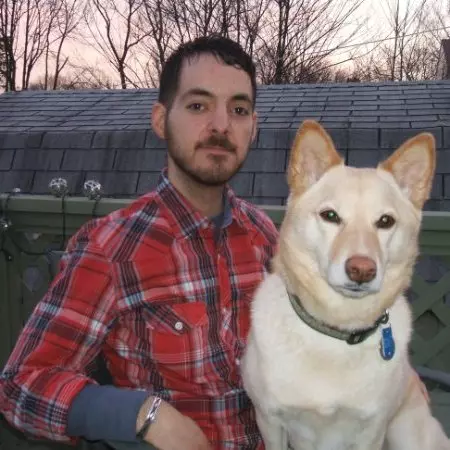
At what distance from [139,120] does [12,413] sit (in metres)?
4.00

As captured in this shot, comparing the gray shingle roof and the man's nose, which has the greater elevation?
the gray shingle roof

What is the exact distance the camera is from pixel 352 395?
1.66 meters

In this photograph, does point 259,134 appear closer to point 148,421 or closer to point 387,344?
point 387,344

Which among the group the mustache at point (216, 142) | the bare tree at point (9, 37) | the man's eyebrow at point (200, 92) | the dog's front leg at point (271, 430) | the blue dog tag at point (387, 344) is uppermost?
the bare tree at point (9, 37)

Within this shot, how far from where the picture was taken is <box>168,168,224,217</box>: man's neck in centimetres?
192

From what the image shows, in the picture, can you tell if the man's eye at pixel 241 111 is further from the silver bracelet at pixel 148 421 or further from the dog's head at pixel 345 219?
the silver bracelet at pixel 148 421

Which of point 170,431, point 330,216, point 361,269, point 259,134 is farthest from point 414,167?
point 259,134

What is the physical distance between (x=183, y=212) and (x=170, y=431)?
691 millimetres

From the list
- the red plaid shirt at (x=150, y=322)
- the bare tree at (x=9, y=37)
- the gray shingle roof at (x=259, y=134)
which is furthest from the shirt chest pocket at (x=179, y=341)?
the bare tree at (x=9, y=37)

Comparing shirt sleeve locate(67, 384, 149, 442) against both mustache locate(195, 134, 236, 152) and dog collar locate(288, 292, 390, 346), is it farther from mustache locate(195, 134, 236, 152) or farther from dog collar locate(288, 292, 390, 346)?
mustache locate(195, 134, 236, 152)

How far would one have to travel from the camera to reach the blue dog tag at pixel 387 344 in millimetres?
1748

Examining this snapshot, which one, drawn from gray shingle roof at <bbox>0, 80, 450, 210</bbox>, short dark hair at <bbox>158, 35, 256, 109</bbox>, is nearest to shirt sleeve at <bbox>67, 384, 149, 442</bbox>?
short dark hair at <bbox>158, 35, 256, 109</bbox>

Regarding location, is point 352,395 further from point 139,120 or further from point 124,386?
point 139,120

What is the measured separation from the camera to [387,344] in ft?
5.84
